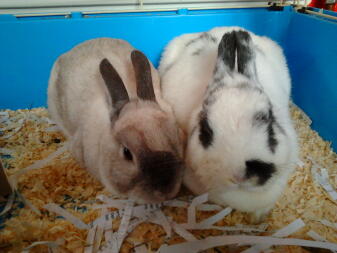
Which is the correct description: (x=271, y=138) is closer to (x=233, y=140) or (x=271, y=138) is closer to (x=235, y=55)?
(x=233, y=140)

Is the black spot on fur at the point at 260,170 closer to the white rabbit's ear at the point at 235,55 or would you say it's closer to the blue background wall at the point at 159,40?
the white rabbit's ear at the point at 235,55

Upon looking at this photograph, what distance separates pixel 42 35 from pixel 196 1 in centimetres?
130

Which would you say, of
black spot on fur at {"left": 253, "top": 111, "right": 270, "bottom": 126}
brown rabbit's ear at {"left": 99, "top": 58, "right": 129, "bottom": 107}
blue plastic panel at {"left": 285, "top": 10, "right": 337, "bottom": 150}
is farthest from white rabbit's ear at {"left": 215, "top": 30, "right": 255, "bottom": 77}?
blue plastic panel at {"left": 285, "top": 10, "right": 337, "bottom": 150}

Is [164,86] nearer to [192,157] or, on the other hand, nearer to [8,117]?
[192,157]

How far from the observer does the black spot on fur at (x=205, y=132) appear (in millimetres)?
1139

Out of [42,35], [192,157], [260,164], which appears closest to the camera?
[260,164]

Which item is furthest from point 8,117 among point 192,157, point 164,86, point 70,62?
point 192,157

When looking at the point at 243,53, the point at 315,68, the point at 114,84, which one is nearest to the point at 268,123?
the point at 243,53

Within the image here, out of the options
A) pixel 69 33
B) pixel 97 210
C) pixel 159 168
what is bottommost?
pixel 97 210

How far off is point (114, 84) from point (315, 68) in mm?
1570

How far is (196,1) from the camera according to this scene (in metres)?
2.50

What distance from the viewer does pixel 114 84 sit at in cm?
137

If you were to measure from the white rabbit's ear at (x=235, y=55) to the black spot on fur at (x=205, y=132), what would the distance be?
29 centimetres

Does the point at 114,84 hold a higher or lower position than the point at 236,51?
lower
